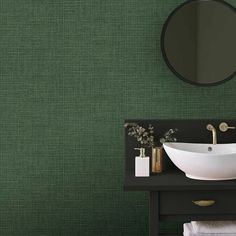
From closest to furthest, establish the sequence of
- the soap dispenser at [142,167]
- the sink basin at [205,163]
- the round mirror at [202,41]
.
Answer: the sink basin at [205,163]
the soap dispenser at [142,167]
the round mirror at [202,41]

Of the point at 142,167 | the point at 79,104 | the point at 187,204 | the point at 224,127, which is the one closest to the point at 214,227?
the point at 187,204

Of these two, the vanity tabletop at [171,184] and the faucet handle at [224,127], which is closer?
the vanity tabletop at [171,184]

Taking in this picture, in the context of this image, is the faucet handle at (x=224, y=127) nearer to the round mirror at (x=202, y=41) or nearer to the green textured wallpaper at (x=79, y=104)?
the green textured wallpaper at (x=79, y=104)

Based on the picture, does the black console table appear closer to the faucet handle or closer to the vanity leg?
the vanity leg

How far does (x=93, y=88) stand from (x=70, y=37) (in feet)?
1.07

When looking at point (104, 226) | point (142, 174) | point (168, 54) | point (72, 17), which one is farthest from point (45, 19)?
point (104, 226)

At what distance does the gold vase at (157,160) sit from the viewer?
8.24 ft

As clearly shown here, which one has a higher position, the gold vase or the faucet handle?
the faucet handle

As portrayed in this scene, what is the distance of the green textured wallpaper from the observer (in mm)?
2744

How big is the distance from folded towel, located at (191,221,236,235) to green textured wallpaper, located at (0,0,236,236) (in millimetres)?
556

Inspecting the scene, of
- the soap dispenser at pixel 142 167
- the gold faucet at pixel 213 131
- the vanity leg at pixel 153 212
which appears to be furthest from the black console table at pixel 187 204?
the gold faucet at pixel 213 131

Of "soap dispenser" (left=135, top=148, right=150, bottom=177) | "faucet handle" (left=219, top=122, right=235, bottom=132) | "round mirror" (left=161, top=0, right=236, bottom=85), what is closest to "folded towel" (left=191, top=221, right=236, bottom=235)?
"soap dispenser" (left=135, top=148, right=150, bottom=177)

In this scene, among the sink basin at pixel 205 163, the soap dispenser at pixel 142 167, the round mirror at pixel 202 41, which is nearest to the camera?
the sink basin at pixel 205 163

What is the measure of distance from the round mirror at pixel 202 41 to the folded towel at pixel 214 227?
2.74 ft
